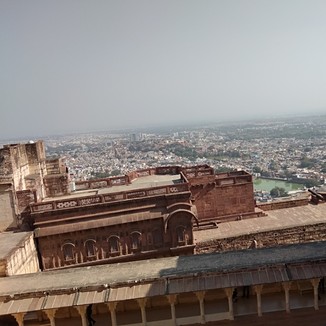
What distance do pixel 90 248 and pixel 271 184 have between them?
7803cm

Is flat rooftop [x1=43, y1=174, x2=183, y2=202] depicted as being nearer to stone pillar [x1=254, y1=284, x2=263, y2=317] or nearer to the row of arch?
the row of arch

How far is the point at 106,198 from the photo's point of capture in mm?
19906

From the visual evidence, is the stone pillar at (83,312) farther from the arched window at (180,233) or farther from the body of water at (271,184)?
the body of water at (271,184)

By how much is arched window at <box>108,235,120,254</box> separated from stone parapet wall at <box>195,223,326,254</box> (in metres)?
3.74

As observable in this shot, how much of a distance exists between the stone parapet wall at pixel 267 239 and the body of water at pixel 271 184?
210 ft

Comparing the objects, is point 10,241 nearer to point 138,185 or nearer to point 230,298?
point 138,185

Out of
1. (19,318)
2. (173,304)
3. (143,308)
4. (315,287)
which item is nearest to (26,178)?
(19,318)

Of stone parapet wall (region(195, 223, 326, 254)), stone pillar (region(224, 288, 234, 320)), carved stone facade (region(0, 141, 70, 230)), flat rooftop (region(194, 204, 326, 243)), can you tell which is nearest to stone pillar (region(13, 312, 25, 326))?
stone pillar (region(224, 288, 234, 320))

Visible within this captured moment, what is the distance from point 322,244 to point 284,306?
2804mm

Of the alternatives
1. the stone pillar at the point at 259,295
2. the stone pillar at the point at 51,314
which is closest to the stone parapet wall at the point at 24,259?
the stone pillar at the point at 51,314

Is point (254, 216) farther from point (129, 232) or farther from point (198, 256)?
point (198, 256)

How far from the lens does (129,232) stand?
64.7 feet

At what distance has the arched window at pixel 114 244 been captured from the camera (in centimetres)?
1962

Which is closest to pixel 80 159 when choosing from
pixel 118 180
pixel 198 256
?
pixel 118 180
